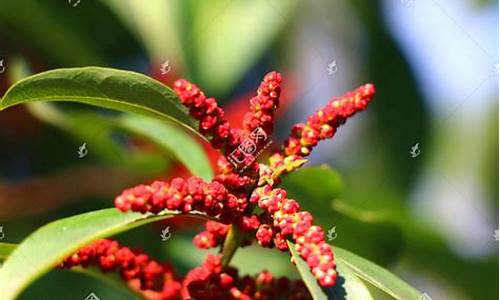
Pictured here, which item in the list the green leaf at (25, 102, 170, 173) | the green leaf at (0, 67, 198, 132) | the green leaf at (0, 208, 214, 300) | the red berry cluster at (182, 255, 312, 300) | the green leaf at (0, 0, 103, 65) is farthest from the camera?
the green leaf at (0, 0, 103, 65)

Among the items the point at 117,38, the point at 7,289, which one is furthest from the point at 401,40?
the point at 7,289

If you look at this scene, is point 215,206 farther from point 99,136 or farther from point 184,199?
point 99,136

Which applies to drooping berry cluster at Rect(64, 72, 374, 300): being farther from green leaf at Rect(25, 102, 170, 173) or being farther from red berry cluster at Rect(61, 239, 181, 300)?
green leaf at Rect(25, 102, 170, 173)

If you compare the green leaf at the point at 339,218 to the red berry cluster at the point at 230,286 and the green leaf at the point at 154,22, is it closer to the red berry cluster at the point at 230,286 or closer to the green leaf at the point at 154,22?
the red berry cluster at the point at 230,286

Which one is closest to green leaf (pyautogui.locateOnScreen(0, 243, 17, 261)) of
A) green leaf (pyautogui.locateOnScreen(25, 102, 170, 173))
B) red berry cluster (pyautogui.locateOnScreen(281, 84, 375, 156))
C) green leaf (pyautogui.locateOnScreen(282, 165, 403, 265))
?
red berry cluster (pyautogui.locateOnScreen(281, 84, 375, 156))

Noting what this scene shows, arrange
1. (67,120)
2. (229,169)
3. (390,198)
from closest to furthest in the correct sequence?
(229,169)
(67,120)
(390,198)

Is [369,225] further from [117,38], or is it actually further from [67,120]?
[117,38]

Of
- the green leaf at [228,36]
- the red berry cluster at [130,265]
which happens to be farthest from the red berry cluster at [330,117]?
the green leaf at [228,36]
